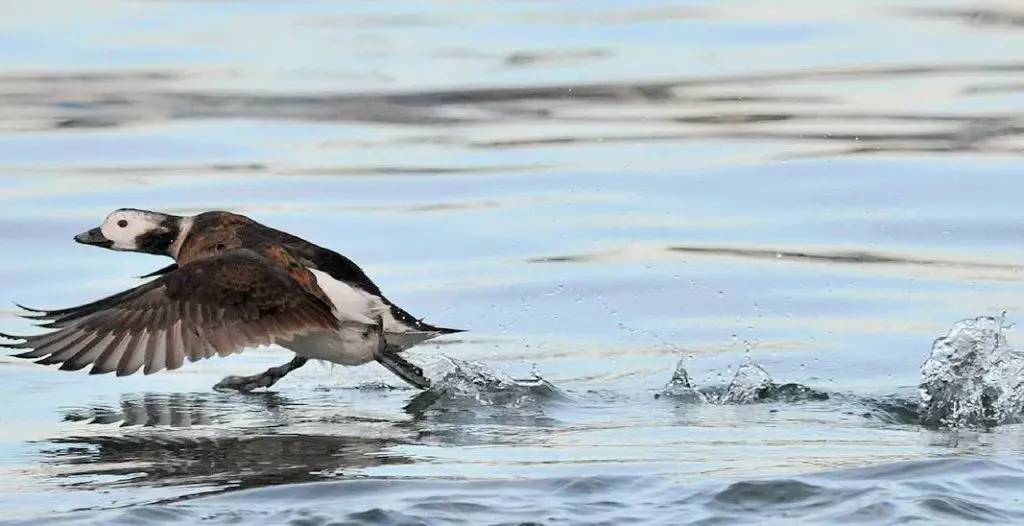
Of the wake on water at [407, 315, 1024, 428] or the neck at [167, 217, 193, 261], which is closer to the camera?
the wake on water at [407, 315, 1024, 428]

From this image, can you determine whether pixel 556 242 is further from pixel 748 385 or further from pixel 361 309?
pixel 748 385

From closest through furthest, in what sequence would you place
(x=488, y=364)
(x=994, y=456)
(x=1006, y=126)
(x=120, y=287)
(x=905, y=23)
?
(x=994, y=456) < (x=488, y=364) < (x=120, y=287) < (x=1006, y=126) < (x=905, y=23)

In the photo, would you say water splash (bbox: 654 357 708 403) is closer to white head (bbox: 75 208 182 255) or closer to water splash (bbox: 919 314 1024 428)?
water splash (bbox: 919 314 1024 428)

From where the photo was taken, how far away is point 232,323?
24.8ft

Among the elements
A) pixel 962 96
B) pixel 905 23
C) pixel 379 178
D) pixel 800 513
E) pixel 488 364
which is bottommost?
pixel 800 513

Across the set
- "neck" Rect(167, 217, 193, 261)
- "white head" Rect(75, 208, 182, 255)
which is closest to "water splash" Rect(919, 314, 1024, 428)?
"neck" Rect(167, 217, 193, 261)

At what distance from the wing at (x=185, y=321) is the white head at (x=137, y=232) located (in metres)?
0.92

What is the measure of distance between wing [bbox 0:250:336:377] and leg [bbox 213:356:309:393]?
314 millimetres

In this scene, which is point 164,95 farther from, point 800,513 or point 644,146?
point 800,513

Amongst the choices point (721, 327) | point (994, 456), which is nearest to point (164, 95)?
point (721, 327)

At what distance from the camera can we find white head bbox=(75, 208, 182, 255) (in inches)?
336

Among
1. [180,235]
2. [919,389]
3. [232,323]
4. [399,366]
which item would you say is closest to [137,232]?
[180,235]

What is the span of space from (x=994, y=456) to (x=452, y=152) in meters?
7.40

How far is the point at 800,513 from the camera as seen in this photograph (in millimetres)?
5527
